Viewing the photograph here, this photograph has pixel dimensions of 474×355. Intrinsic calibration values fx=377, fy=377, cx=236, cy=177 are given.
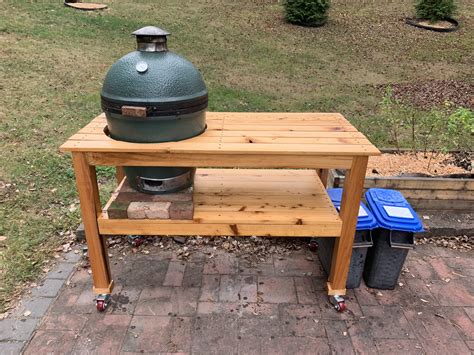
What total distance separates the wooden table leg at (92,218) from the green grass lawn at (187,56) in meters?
0.66

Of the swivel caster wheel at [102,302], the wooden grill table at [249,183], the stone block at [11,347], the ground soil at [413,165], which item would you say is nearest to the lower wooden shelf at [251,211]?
the wooden grill table at [249,183]

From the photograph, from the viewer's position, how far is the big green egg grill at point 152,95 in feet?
7.35

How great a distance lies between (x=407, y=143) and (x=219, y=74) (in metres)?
4.07

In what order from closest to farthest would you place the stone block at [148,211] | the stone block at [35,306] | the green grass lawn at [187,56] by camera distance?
the stone block at [148,211] → the stone block at [35,306] → the green grass lawn at [187,56]

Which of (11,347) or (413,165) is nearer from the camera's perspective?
(11,347)

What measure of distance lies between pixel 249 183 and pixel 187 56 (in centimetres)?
611

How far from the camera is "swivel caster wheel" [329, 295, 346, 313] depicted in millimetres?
2703

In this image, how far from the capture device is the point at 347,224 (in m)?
2.58

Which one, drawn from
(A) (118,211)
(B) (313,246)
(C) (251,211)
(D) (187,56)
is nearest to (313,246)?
(B) (313,246)

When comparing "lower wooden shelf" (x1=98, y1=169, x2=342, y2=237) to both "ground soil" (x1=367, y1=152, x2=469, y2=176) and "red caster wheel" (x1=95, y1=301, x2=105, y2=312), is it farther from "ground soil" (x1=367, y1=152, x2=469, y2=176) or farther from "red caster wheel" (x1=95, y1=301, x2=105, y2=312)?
"ground soil" (x1=367, y1=152, x2=469, y2=176)

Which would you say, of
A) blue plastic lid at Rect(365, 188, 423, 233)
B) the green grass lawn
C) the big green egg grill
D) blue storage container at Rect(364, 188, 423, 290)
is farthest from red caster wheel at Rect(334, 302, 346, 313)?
the green grass lawn

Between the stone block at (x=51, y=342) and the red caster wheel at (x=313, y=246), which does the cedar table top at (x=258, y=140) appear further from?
the stone block at (x=51, y=342)

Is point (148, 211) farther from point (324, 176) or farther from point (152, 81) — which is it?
point (324, 176)

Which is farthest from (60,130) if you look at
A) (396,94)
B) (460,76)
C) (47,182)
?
(460,76)
